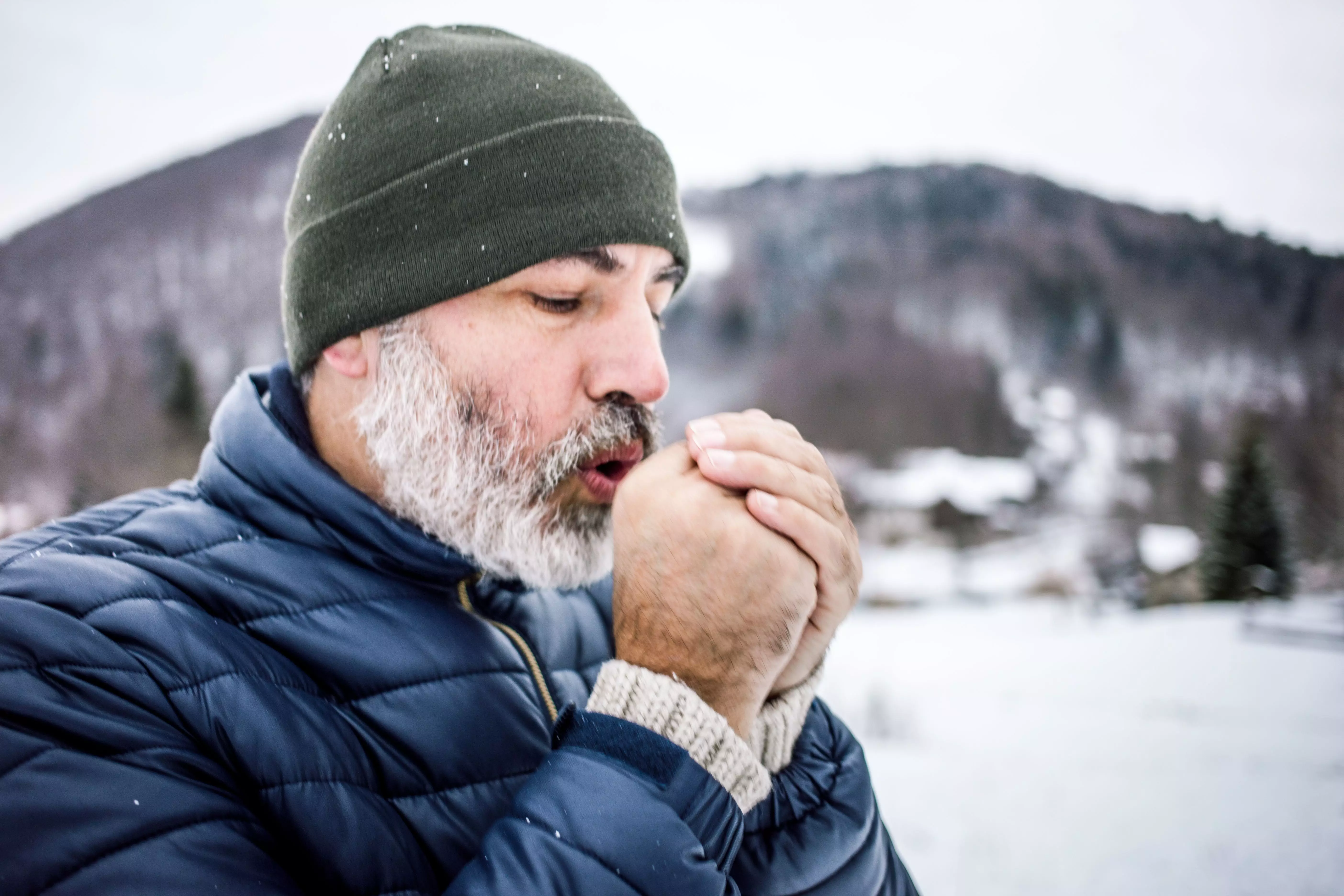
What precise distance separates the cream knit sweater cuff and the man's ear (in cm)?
80

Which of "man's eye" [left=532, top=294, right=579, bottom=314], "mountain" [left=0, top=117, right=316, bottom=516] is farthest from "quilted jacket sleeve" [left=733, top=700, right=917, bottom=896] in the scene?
"mountain" [left=0, top=117, right=316, bottom=516]

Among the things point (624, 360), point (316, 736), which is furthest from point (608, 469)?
point (316, 736)

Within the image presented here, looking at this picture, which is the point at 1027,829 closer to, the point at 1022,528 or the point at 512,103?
the point at 512,103

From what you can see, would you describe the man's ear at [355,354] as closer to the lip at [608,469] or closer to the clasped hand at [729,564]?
the lip at [608,469]

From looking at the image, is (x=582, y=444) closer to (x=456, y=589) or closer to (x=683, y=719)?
A: (x=456, y=589)

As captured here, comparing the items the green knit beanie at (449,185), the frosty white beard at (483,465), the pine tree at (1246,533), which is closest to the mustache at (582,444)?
the frosty white beard at (483,465)

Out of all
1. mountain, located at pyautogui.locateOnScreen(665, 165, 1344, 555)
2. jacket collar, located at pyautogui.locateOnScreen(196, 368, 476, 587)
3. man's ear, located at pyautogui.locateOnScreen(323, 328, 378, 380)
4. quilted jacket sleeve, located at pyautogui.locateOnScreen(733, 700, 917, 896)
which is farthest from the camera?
mountain, located at pyautogui.locateOnScreen(665, 165, 1344, 555)

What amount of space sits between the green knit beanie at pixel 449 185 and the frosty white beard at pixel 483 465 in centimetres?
14

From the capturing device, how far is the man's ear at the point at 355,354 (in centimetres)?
137

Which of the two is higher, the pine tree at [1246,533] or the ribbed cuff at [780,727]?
the ribbed cuff at [780,727]

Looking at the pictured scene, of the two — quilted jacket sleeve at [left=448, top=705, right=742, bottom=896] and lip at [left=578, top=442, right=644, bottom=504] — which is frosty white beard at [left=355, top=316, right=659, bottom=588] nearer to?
lip at [left=578, top=442, right=644, bottom=504]

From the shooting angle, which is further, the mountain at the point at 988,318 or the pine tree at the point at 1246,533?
the mountain at the point at 988,318

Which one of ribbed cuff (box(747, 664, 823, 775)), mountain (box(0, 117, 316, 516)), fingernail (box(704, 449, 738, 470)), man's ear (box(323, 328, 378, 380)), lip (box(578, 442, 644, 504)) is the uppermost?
Answer: man's ear (box(323, 328, 378, 380))

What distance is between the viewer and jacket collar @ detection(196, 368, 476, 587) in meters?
1.22
